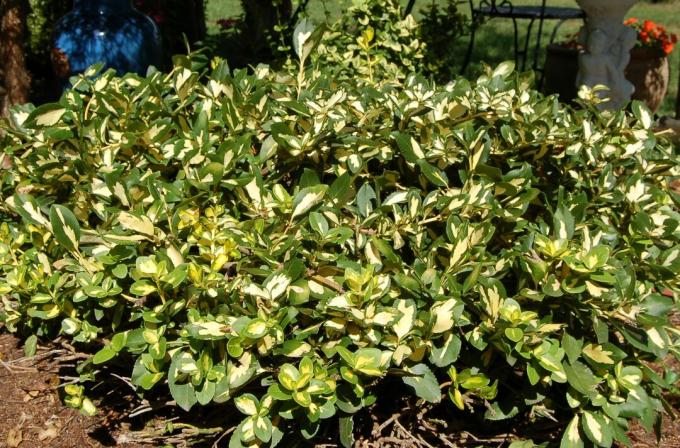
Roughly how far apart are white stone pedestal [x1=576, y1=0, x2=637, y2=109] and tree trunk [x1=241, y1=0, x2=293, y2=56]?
7.66 feet

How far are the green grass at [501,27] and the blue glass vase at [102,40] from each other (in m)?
2.80

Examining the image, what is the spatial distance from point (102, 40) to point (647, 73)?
4.83 meters

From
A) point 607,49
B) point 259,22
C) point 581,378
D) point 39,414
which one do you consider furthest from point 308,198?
point 607,49

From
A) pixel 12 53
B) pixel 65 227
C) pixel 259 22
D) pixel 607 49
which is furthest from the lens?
pixel 259 22

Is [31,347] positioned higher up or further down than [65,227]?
further down

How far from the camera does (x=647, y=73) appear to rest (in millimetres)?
6715

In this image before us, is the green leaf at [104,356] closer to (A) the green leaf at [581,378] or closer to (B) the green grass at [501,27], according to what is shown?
(A) the green leaf at [581,378]

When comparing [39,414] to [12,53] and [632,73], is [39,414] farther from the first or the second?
[632,73]

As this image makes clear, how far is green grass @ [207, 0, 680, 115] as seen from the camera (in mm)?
8312

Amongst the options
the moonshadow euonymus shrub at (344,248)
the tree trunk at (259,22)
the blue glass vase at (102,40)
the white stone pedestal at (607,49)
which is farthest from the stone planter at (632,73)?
the moonshadow euonymus shrub at (344,248)

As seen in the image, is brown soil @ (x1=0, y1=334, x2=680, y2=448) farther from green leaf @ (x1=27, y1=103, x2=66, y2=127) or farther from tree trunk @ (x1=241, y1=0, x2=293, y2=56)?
tree trunk @ (x1=241, y1=0, x2=293, y2=56)

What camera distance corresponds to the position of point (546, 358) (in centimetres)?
167

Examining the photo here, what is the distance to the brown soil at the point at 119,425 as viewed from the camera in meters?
2.00

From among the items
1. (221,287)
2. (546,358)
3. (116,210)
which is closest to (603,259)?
(546,358)
